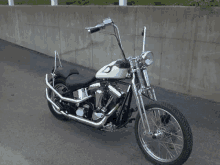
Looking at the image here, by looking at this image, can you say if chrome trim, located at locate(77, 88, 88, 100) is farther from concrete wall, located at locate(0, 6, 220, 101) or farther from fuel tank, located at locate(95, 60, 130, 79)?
concrete wall, located at locate(0, 6, 220, 101)

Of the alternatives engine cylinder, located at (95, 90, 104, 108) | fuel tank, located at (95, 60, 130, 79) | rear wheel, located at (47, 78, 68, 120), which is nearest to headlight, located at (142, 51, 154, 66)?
fuel tank, located at (95, 60, 130, 79)

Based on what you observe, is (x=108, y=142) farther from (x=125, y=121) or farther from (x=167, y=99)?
(x=167, y=99)

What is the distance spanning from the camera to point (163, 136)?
3.19 meters

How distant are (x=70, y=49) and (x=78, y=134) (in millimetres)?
4696

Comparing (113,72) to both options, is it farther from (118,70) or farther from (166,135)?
(166,135)

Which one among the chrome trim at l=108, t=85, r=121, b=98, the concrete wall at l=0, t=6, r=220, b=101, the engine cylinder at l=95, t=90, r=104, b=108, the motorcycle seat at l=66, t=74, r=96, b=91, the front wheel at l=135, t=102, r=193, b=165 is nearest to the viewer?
the front wheel at l=135, t=102, r=193, b=165

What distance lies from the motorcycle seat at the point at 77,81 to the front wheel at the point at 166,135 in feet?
3.16

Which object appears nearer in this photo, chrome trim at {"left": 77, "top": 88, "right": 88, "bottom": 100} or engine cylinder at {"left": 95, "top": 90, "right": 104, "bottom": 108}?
engine cylinder at {"left": 95, "top": 90, "right": 104, "bottom": 108}

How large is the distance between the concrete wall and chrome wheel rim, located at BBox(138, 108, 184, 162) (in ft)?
7.51

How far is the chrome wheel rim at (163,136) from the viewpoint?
313cm

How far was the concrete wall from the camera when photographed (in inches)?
201

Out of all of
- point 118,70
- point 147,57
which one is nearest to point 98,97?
point 118,70

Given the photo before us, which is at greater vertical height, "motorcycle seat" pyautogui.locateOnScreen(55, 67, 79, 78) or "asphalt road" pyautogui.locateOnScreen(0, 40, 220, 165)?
"motorcycle seat" pyautogui.locateOnScreen(55, 67, 79, 78)

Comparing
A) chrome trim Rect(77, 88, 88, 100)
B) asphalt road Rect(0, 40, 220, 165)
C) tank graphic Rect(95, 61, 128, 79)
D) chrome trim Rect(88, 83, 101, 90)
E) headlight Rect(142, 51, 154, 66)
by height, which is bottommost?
asphalt road Rect(0, 40, 220, 165)
